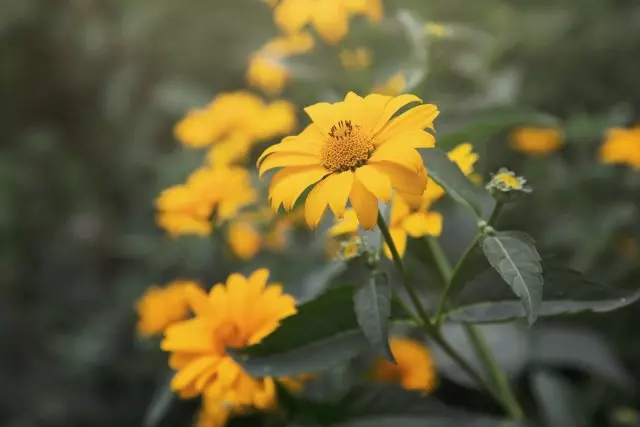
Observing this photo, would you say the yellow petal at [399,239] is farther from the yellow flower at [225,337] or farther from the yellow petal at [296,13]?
the yellow petal at [296,13]

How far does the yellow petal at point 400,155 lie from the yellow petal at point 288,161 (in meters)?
0.04

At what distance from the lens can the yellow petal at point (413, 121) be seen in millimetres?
453

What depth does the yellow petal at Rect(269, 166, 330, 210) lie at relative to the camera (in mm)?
453

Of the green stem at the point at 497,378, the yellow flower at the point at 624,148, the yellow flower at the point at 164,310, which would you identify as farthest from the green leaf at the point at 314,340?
the yellow flower at the point at 624,148

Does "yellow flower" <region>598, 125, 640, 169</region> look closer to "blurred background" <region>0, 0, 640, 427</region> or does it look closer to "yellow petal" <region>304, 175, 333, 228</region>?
"blurred background" <region>0, 0, 640, 427</region>

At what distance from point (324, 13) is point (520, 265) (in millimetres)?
414

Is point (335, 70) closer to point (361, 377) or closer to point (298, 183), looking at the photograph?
point (361, 377)

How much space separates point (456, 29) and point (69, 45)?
2.63ft

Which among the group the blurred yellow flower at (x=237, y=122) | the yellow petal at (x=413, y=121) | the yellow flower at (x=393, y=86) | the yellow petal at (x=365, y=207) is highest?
the blurred yellow flower at (x=237, y=122)

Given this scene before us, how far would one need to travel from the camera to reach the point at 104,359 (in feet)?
3.78

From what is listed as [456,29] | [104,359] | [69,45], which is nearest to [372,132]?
[456,29]

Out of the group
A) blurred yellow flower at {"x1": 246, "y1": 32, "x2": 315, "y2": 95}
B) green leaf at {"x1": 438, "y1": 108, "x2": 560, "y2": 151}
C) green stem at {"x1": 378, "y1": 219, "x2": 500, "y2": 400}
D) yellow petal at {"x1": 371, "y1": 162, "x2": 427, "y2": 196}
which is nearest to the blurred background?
blurred yellow flower at {"x1": 246, "y1": 32, "x2": 315, "y2": 95}

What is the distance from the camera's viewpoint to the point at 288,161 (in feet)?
1.55


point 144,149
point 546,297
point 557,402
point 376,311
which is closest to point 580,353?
point 557,402
